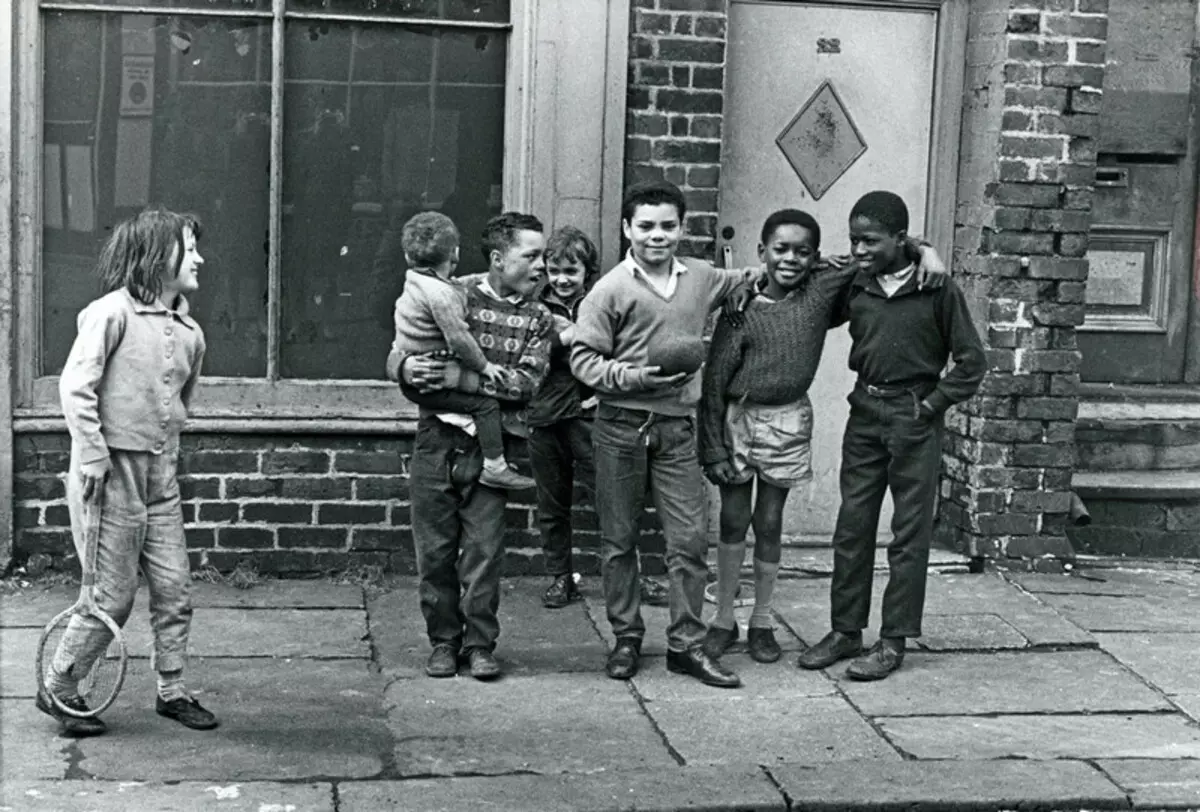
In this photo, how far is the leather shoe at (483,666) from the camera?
6.59 metres

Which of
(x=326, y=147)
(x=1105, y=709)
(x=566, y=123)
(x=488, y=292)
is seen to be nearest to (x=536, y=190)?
(x=566, y=123)

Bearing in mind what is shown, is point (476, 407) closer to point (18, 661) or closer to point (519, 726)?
point (519, 726)

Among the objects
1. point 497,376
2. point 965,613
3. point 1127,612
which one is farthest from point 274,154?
point 1127,612

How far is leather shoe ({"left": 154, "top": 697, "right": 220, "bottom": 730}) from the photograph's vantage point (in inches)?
234

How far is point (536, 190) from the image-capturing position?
7938mm

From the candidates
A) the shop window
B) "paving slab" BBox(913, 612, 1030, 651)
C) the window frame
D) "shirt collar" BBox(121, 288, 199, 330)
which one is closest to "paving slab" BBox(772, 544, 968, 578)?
"paving slab" BBox(913, 612, 1030, 651)

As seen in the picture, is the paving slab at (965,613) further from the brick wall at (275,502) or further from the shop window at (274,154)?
the shop window at (274,154)

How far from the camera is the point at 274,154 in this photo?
788 cm

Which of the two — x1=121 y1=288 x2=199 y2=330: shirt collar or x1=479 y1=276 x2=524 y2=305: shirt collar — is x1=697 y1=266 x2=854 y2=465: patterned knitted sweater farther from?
x1=121 y1=288 x2=199 y2=330: shirt collar

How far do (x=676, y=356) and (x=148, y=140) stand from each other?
9.33ft

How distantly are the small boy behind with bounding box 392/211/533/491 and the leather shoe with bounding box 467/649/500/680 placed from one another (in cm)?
63

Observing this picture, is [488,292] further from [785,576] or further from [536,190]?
[785,576]

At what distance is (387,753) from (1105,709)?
2564 millimetres

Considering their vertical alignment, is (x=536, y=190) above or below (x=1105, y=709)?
above
